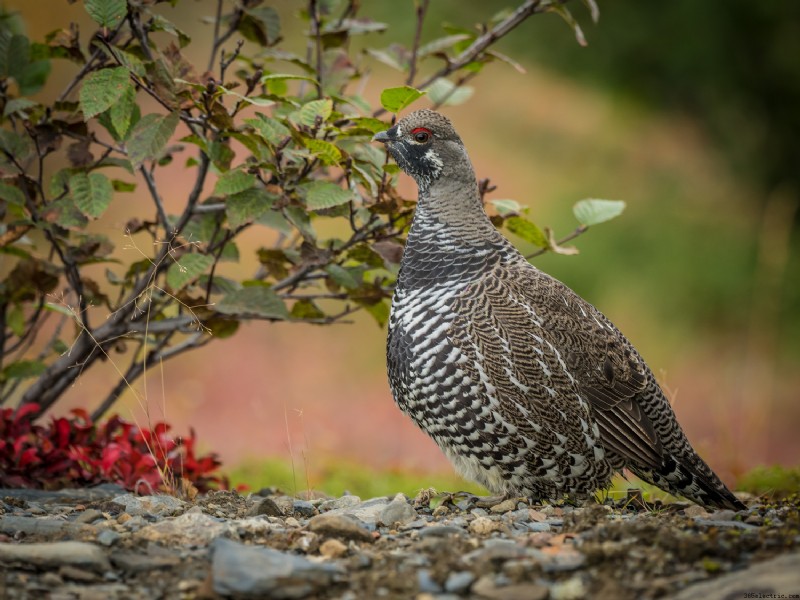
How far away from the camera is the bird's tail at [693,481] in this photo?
5273 mm

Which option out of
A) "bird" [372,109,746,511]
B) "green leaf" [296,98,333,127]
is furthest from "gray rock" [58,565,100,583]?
"green leaf" [296,98,333,127]

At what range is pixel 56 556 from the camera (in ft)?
11.8

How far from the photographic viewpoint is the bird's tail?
208 inches

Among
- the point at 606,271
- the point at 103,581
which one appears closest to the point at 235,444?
the point at 606,271

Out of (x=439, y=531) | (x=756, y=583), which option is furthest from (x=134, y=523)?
(x=756, y=583)

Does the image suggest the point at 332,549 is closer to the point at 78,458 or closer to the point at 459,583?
the point at 459,583

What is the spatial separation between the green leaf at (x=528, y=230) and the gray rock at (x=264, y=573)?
270cm

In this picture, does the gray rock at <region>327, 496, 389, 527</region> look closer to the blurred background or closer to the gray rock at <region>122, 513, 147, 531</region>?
the gray rock at <region>122, 513, 147, 531</region>

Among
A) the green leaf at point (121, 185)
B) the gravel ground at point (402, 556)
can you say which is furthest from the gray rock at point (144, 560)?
the green leaf at point (121, 185)

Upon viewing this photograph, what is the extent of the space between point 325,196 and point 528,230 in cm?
133

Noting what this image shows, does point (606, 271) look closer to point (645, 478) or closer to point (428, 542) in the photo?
point (645, 478)

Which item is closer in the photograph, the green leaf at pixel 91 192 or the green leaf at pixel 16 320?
the green leaf at pixel 91 192

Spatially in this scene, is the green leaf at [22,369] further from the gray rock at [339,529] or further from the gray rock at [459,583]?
the gray rock at [459,583]

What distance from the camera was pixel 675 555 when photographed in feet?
11.4
